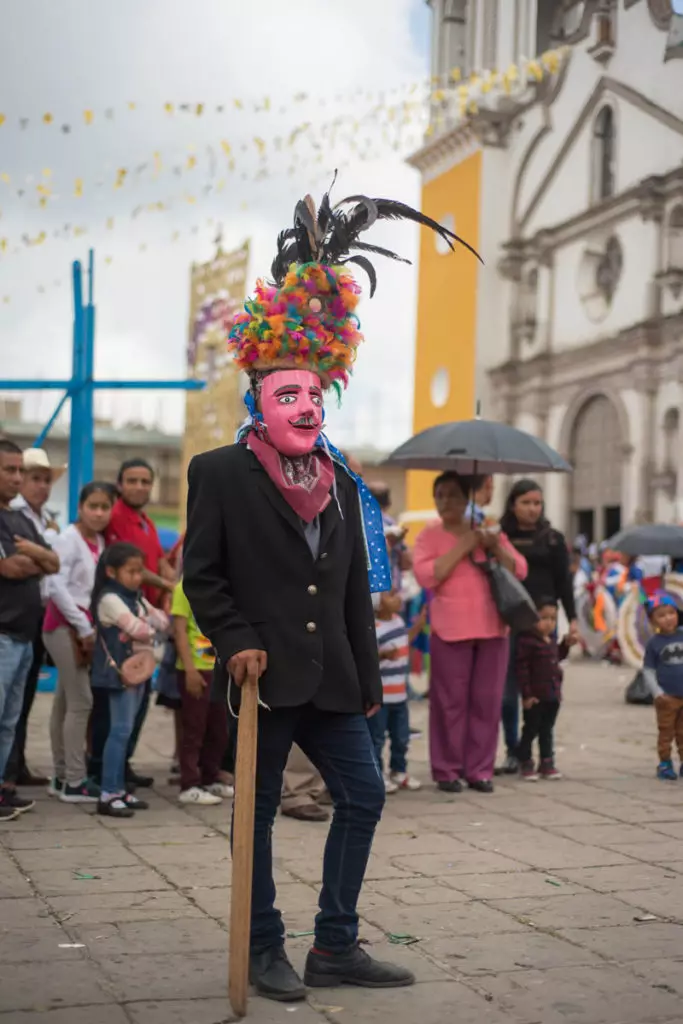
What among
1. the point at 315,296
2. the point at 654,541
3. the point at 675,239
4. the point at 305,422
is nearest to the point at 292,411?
the point at 305,422

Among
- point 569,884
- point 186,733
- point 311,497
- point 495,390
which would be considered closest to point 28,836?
point 186,733

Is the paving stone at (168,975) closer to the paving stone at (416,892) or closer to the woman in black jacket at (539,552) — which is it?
the paving stone at (416,892)

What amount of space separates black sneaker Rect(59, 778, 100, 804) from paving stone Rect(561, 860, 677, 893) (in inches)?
102

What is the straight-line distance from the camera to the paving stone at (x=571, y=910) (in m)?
4.53

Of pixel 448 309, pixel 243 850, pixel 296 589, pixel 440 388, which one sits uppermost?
pixel 448 309

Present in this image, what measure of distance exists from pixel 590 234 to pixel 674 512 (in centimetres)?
693

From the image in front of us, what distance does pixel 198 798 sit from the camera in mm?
6812

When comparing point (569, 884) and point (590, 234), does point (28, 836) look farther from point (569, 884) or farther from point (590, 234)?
point (590, 234)

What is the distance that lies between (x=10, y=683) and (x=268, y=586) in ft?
8.71

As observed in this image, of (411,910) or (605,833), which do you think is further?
(605,833)

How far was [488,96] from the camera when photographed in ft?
98.5

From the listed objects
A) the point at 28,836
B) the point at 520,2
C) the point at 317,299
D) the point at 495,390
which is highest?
the point at 520,2

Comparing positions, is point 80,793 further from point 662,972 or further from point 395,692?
point 662,972

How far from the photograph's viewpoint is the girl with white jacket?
22.4 ft
